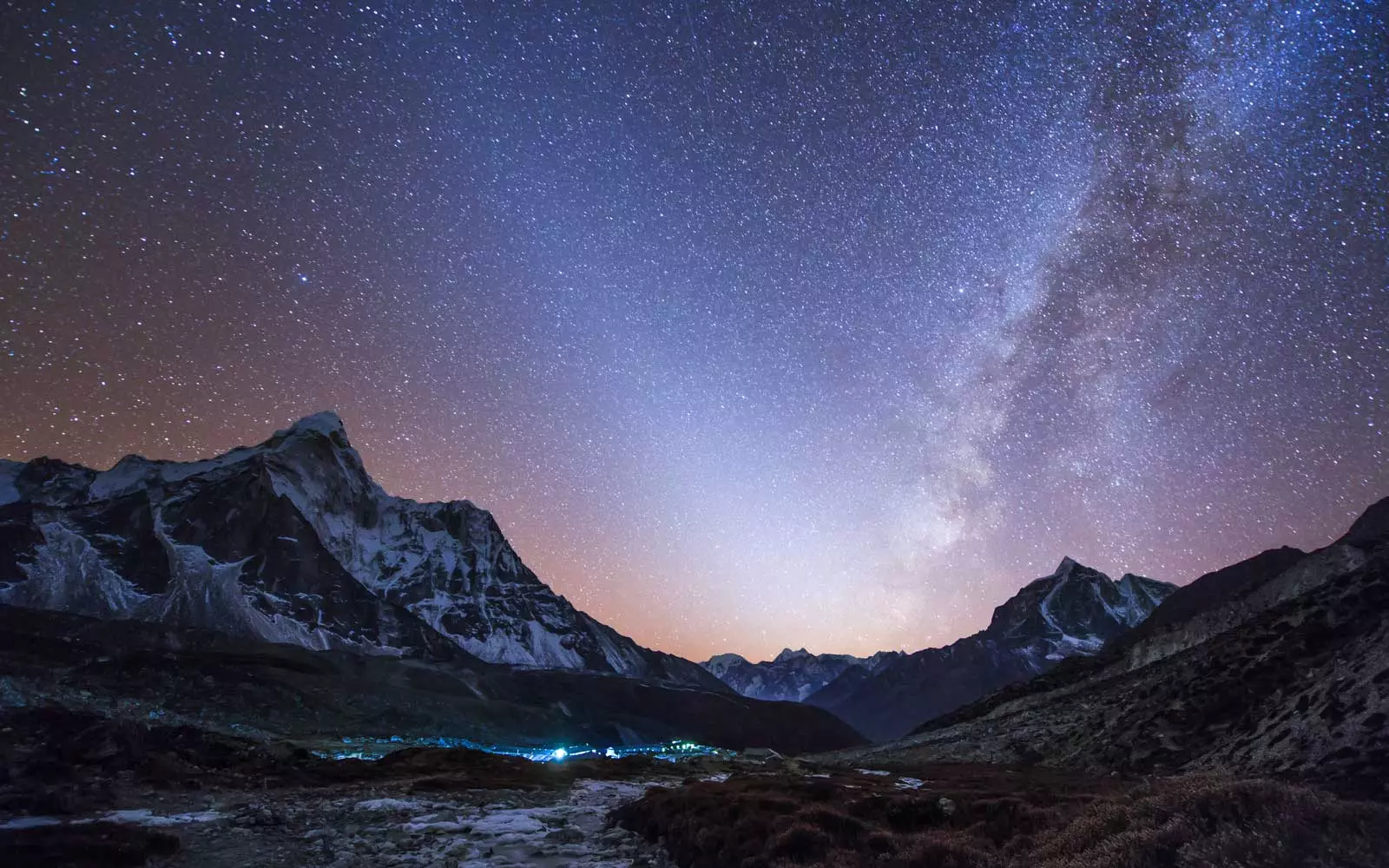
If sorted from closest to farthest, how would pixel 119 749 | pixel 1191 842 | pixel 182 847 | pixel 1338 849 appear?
pixel 1338 849 → pixel 1191 842 → pixel 182 847 → pixel 119 749

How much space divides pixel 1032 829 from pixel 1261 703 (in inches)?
1233

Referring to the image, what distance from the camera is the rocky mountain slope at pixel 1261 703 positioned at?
20.5m

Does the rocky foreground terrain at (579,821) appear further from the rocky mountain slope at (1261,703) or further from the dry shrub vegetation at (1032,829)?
the rocky mountain slope at (1261,703)

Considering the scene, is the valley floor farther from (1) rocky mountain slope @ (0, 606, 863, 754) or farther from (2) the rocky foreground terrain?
(1) rocky mountain slope @ (0, 606, 863, 754)

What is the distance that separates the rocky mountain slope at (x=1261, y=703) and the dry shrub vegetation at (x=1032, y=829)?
33.2 ft

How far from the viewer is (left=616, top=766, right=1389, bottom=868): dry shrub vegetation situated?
283 inches

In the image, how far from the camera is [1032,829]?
1243cm

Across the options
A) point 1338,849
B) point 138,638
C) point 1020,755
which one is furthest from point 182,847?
point 138,638

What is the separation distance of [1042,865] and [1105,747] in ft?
144

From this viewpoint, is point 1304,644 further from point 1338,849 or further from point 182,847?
point 182,847

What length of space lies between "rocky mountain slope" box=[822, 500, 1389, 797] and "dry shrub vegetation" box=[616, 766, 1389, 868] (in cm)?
1012

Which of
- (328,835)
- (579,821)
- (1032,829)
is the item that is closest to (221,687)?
(579,821)

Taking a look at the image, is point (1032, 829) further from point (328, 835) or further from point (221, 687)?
point (221, 687)

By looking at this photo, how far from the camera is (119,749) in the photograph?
2539 cm
